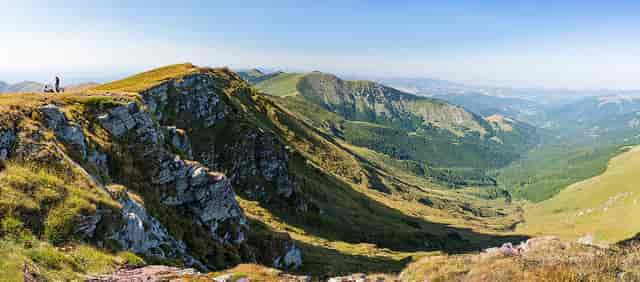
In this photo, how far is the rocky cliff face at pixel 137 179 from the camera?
27.8m

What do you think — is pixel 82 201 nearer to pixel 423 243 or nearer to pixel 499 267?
pixel 499 267

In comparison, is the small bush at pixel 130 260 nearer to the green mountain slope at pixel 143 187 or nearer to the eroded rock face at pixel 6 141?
the green mountain slope at pixel 143 187

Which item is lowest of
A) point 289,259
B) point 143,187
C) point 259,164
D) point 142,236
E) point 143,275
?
point 289,259

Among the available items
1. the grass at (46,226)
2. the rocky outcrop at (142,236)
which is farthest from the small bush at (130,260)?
the rocky outcrop at (142,236)

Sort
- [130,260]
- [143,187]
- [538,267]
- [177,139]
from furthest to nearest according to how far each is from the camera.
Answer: [177,139], [143,187], [130,260], [538,267]

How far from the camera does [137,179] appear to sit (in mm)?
45469

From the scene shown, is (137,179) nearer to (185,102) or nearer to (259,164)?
(259,164)

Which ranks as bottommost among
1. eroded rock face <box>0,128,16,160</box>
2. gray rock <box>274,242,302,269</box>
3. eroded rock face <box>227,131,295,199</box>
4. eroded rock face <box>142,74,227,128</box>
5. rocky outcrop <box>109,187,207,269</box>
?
gray rock <box>274,242,302,269</box>

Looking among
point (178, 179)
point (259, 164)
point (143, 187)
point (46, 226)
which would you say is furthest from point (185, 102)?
point (46, 226)

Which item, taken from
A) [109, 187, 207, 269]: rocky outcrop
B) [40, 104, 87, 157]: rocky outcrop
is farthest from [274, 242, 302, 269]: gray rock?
[40, 104, 87, 157]: rocky outcrop

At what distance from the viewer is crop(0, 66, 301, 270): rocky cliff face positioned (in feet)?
91.3

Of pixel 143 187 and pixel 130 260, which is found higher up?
pixel 130 260

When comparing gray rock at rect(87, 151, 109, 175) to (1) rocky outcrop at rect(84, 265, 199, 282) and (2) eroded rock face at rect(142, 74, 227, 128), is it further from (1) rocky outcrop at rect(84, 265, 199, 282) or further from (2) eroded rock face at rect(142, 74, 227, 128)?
(2) eroded rock face at rect(142, 74, 227, 128)

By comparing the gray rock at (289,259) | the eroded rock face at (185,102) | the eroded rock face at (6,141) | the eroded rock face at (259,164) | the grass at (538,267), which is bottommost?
the gray rock at (289,259)
